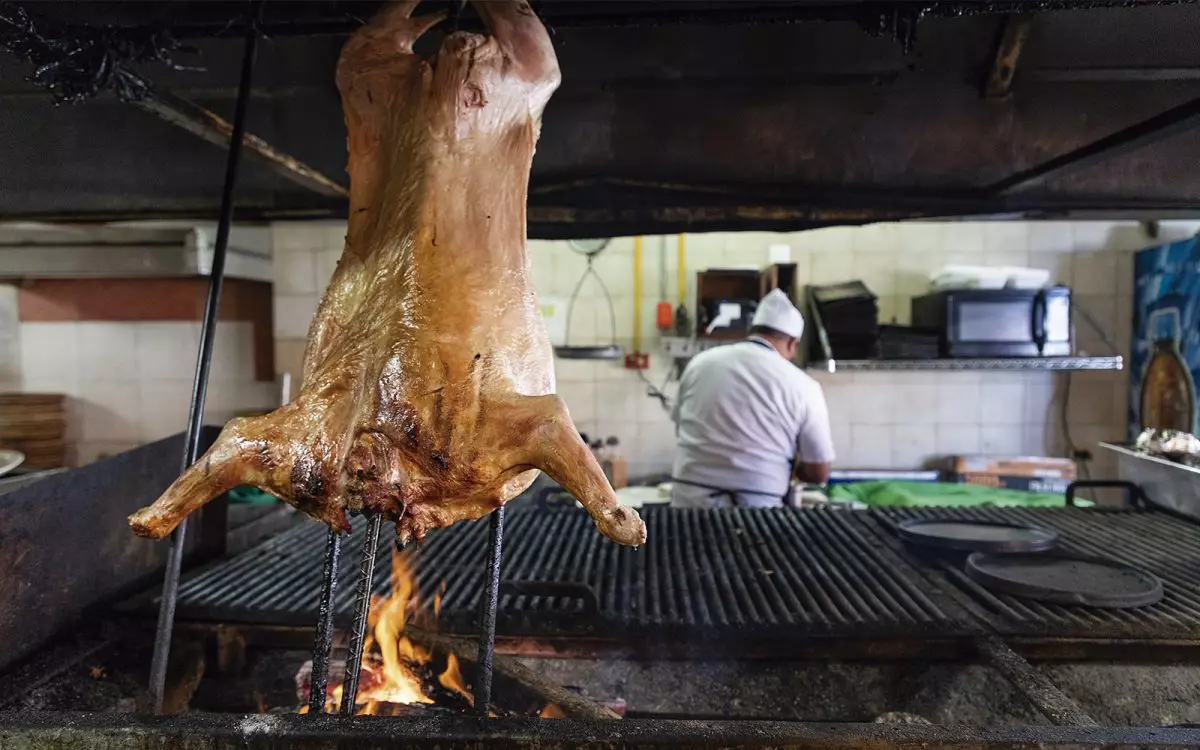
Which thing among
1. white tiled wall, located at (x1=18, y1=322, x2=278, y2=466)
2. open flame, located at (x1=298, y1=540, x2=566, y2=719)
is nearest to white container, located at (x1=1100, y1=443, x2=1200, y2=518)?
open flame, located at (x1=298, y1=540, x2=566, y2=719)

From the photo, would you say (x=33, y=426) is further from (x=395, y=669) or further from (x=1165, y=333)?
(x=1165, y=333)

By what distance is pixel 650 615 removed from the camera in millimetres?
2133

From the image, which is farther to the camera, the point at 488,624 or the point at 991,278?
the point at 991,278

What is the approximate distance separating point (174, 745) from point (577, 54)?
91.3 inches

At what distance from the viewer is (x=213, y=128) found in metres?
2.02

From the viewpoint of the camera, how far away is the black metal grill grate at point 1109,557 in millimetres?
2002

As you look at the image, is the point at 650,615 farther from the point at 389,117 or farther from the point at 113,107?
the point at 113,107

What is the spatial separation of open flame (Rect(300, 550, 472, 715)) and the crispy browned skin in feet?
3.10

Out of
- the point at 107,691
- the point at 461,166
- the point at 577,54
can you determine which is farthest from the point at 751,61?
the point at 107,691

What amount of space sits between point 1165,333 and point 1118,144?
480cm

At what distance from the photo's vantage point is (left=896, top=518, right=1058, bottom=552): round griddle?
8.11 feet

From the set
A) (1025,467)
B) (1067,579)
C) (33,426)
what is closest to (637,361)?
(1025,467)

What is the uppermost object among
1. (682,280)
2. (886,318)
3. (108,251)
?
(108,251)

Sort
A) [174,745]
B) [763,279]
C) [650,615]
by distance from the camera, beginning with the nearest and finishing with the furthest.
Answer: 1. [174,745]
2. [650,615]
3. [763,279]
